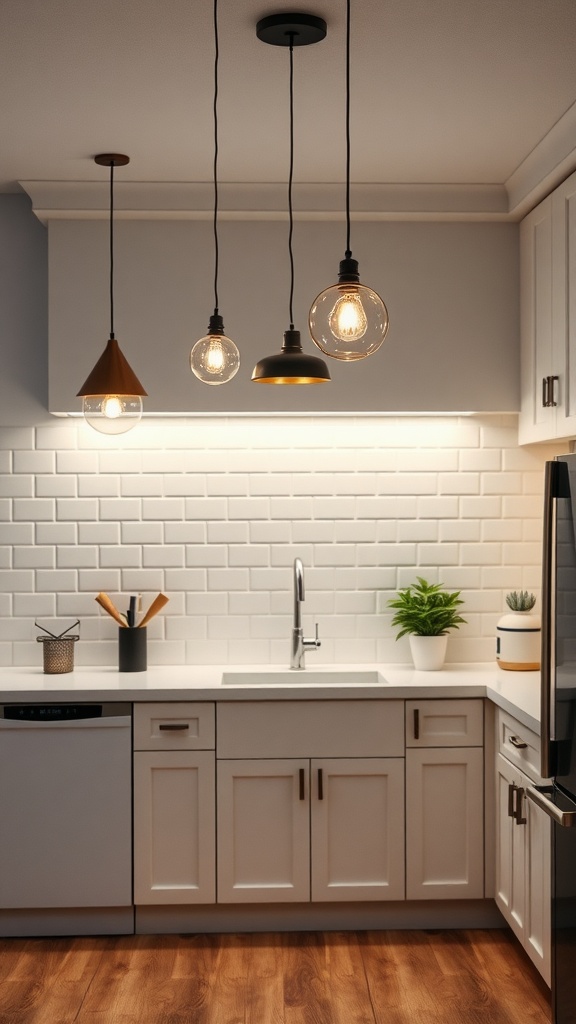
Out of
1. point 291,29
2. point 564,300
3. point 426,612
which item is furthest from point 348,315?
point 426,612

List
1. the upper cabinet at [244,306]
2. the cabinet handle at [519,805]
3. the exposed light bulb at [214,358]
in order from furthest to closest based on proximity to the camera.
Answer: the upper cabinet at [244,306]
the cabinet handle at [519,805]
the exposed light bulb at [214,358]

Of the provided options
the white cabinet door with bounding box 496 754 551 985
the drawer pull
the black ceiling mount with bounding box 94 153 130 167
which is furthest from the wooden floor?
the black ceiling mount with bounding box 94 153 130 167

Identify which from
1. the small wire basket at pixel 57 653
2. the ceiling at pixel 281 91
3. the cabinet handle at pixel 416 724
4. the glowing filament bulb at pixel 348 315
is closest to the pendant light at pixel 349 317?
the glowing filament bulb at pixel 348 315

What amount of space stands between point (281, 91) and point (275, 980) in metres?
2.80

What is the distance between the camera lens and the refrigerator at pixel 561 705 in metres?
2.41

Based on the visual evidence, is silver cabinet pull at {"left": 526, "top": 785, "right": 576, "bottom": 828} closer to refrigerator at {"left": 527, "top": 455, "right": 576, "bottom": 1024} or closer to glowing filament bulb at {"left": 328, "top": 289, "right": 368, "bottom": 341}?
refrigerator at {"left": 527, "top": 455, "right": 576, "bottom": 1024}

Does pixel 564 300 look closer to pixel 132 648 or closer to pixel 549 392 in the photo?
pixel 549 392

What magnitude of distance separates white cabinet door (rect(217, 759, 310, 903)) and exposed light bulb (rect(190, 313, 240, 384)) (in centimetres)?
159

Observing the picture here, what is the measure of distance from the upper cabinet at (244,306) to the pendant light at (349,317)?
68.3 inches

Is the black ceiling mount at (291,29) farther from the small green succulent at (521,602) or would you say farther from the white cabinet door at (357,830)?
the white cabinet door at (357,830)

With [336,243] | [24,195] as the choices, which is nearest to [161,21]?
[336,243]

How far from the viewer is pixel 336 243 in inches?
158

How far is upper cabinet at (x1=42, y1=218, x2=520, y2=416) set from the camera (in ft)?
13.1

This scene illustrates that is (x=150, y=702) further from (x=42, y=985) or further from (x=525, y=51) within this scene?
(x=525, y=51)
